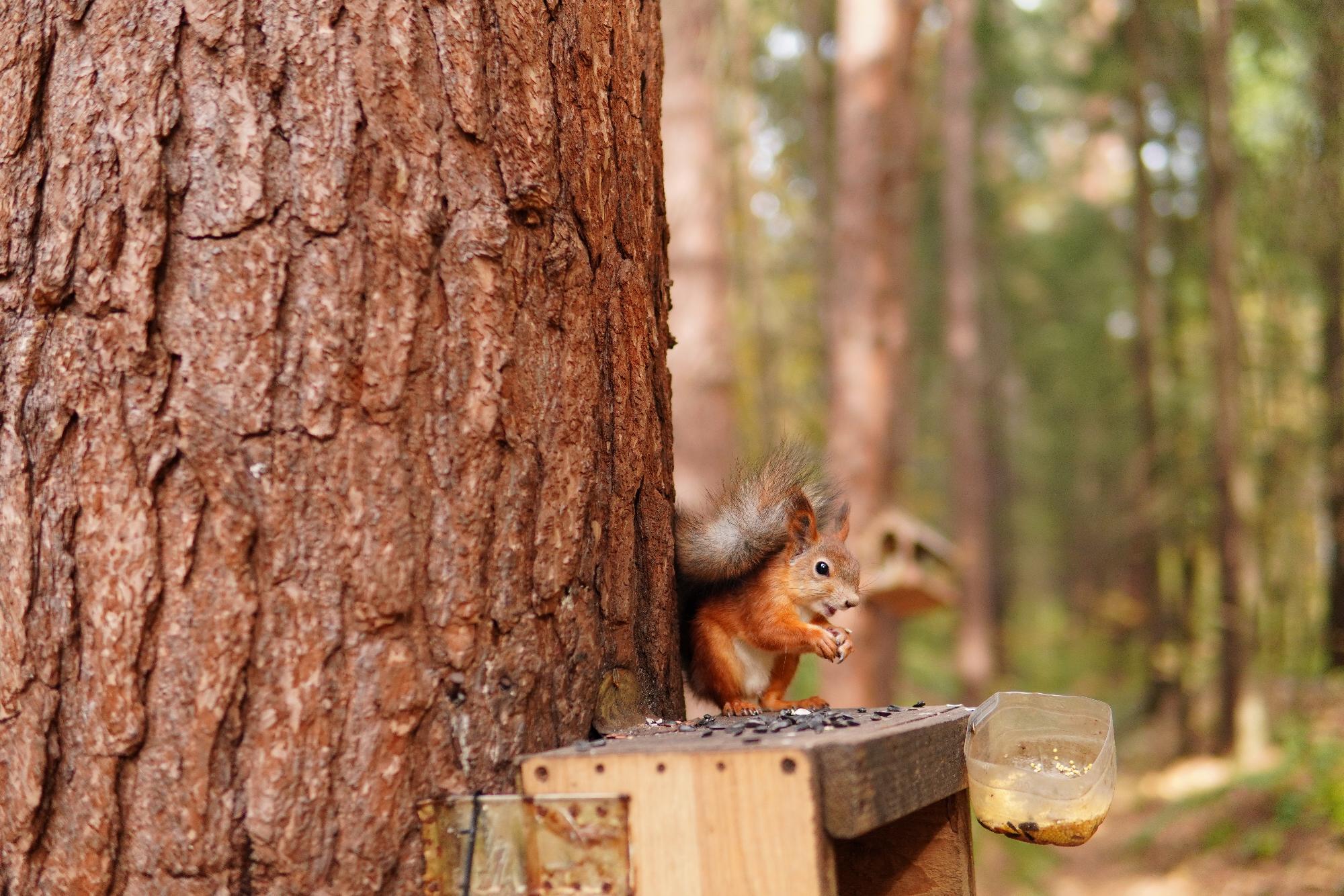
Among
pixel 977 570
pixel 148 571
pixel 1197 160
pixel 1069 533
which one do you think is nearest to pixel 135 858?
pixel 148 571

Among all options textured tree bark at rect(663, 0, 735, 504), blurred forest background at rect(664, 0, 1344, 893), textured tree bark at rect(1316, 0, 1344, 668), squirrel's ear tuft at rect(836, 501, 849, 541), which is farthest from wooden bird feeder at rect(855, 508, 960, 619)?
textured tree bark at rect(1316, 0, 1344, 668)

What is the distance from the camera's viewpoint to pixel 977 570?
1338 centimetres

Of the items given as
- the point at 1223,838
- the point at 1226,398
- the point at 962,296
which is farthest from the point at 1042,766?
the point at 962,296

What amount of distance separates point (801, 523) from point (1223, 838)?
27.7 feet

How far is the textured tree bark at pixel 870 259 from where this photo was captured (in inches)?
322

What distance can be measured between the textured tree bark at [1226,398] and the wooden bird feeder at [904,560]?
16.9 feet

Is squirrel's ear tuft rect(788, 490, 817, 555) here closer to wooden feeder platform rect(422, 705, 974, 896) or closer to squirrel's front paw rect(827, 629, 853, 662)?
squirrel's front paw rect(827, 629, 853, 662)

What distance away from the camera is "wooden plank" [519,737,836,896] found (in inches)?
57.6

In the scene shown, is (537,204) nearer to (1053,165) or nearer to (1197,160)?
(1197,160)

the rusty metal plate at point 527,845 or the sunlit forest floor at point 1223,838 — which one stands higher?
the rusty metal plate at point 527,845

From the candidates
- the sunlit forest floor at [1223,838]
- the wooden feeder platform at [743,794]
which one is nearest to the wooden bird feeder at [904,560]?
the sunlit forest floor at [1223,838]

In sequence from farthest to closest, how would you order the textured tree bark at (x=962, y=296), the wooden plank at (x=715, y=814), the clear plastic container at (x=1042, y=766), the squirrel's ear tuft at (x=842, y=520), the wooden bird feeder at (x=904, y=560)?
the textured tree bark at (x=962, y=296) → the wooden bird feeder at (x=904, y=560) → the squirrel's ear tuft at (x=842, y=520) → the clear plastic container at (x=1042, y=766) → the wooden plank at (x=715, y=814)

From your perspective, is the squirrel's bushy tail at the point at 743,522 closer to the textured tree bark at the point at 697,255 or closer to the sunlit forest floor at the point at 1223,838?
the textured tree bark at the point at 697,255

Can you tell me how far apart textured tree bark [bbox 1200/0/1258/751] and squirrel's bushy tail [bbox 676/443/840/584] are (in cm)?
1050
